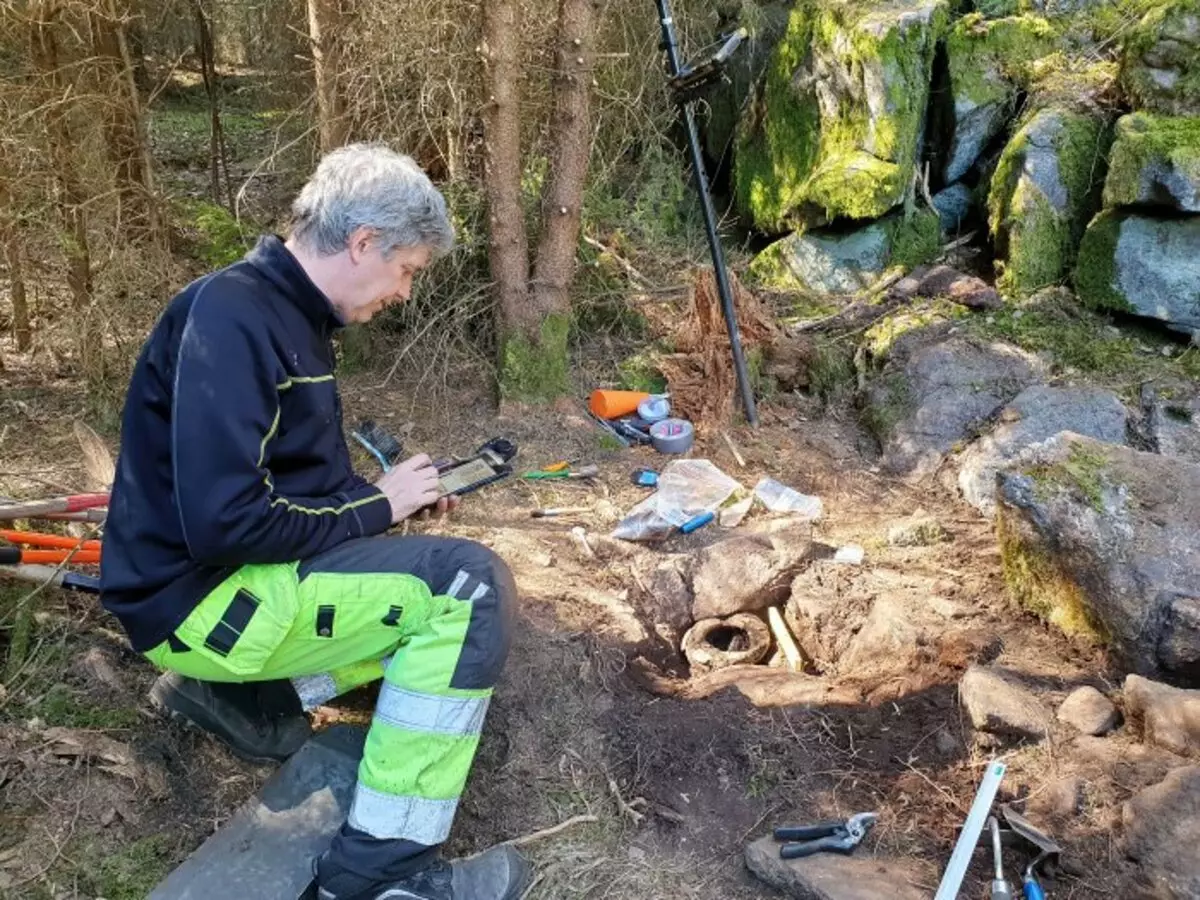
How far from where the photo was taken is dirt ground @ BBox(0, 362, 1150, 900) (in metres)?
2.31

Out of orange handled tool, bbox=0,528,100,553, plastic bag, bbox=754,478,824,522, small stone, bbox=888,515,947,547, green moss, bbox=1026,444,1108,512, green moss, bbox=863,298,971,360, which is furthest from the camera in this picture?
green moss, bbox=863,298,971,360

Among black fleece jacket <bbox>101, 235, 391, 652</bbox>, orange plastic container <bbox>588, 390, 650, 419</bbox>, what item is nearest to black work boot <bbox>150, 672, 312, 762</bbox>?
black fleece jacket <bbox>101, 235, 391, 652</bbox>

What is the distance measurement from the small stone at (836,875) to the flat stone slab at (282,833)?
104 centimetres

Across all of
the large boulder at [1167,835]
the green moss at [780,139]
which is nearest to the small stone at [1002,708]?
the large boulder at [1167,835]

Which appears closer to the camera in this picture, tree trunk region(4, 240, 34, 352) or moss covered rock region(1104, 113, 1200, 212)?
tree trunk region(4, 240, 34, 352)

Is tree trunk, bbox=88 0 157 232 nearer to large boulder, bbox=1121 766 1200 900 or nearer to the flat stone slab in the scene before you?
the flat stone slab

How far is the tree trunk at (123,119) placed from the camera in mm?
4418

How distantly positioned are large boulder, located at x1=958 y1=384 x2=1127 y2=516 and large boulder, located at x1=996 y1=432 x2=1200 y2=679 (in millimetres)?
829

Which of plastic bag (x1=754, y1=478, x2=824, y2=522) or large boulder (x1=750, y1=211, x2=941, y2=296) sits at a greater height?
large boulder (x1=750, y1=211, x2=941, y2=296)

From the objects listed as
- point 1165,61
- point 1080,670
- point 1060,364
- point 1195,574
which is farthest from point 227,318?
point 1165,61

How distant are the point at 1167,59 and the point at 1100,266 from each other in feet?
3.84

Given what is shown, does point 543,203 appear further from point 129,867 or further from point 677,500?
point 129,867

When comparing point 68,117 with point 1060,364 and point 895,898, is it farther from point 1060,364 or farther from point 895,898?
point 1060,364

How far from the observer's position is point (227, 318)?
2.00m
